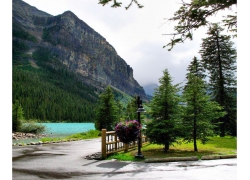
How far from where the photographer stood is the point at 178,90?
14.6m

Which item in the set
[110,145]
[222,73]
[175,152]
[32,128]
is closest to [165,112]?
[175,152]

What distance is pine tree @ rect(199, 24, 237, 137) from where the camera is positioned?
24016mm

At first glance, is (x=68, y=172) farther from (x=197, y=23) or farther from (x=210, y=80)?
(x=210, y=80)

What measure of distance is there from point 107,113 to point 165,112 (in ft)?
61.9

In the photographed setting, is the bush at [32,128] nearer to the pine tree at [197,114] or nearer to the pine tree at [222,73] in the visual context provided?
the pine tree at [222,73]

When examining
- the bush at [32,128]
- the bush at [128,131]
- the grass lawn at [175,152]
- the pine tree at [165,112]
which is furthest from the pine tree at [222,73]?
the bush at [32,128]

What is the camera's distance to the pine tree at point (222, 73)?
24016 millimetres

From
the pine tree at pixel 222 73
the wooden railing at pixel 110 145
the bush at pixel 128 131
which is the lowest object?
the wooden railing at pixel 110 145

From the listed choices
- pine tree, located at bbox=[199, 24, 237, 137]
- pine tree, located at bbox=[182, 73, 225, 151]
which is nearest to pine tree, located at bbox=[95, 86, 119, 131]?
pine tree, located at bbox=[199, 24, 237, 137]

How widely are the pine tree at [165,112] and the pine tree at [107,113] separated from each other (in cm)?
1810

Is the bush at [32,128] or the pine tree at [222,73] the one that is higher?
the pine tree at [222,73]

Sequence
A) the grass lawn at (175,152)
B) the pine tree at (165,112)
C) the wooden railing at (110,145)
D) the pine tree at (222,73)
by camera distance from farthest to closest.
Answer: the pine tree at (222,73), the pine tree at (165,112), the grass lawn at (175,152), the wooden railing at (110,145)

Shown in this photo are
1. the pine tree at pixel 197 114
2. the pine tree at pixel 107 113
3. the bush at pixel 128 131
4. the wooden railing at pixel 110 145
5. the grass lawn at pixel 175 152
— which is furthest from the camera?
the pine tree at pixel 107 113
